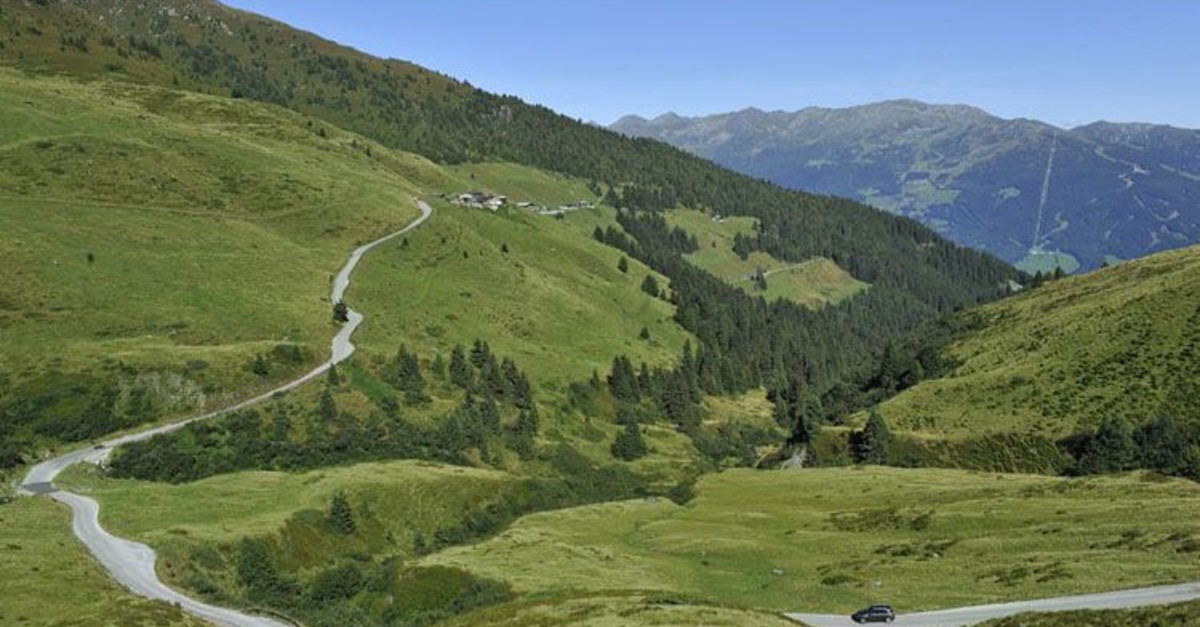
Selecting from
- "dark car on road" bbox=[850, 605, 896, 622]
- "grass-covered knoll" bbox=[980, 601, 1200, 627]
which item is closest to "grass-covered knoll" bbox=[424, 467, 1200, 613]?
"dark car on road" bbox=[850, 605, 896, 622]

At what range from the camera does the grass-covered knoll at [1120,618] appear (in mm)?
38750

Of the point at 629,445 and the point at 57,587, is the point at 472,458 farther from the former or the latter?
the point at 57,587

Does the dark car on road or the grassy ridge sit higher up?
the dark car on road

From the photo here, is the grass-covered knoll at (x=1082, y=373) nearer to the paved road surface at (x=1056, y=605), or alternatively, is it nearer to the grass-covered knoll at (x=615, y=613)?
the paved road surface at (x=1056, y=605)

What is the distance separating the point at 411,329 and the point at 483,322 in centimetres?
2262

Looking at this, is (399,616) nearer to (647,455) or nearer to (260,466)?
(260,466)

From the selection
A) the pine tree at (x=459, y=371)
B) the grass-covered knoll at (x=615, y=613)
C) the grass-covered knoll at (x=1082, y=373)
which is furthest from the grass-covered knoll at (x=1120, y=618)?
the pine tree at (x=459, y=371)

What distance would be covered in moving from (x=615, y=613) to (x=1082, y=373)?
121603mm

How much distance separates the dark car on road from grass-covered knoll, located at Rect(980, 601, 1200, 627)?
667 centimetres

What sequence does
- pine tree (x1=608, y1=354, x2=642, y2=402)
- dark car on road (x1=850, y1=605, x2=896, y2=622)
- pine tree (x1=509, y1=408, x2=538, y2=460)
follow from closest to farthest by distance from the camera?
1. dark car on road (x1=850, y1=605, x2=896, y2=622)
2. pine tree (x1=509, y1=408, x2=538, y2=460)
3. pine tree (x1=608, y1=354, x2=642, y2=402)

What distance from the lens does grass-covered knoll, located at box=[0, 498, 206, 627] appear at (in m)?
52.3

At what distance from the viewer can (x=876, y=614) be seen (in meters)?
50.7

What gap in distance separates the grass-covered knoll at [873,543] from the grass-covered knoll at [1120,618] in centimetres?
881

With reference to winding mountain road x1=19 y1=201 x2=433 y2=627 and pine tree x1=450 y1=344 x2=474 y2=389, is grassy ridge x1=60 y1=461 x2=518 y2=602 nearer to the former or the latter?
winding mountain road x1=19 y1=201 x2=433 y2=627
